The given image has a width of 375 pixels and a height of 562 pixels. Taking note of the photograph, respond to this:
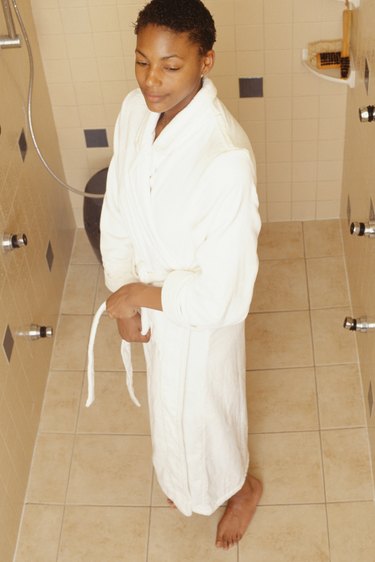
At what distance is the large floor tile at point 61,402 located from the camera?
2.56m

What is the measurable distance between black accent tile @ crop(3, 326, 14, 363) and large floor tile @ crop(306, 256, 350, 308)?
1.12 m

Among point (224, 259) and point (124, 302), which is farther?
point (124, 302)

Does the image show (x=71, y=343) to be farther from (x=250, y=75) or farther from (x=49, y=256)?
(x=250, y=75)

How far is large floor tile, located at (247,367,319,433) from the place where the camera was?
2514 millimetres

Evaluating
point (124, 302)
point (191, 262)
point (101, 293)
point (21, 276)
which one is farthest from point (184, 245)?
point (101, 293)

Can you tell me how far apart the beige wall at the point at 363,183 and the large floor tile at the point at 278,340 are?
0.61 feet

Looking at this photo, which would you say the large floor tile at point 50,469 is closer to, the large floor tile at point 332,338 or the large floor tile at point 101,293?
the large floor tile at point 101,293

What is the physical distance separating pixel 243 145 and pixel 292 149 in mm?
1434

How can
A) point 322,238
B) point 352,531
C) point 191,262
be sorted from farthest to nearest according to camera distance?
point 322,238 → point 352,531 → point 191,262

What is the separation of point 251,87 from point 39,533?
163 cm

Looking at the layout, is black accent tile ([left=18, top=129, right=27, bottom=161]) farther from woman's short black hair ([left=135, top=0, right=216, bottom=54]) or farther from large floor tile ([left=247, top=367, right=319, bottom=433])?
woman's short black hair ([left=135, top=0, right=216, bottom=54])

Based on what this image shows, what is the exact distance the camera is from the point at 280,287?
9.65 ft

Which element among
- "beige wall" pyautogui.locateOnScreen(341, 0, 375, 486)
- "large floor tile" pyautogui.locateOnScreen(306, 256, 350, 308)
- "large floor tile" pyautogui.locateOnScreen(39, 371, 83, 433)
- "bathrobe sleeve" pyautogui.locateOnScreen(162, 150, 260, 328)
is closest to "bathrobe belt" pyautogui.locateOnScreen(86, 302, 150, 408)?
"bathrobe sleeve" pyautogui.locateOnScreen(162, 150, 260, 328)

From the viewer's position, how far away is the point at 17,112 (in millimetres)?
2482
